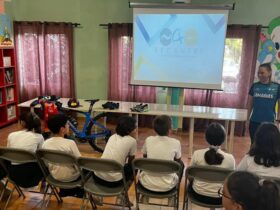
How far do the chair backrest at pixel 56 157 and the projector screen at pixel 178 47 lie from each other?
3007mm

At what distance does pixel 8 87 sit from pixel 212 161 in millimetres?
4815

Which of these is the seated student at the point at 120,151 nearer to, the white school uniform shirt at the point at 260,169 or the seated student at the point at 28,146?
the seated student at the point at 28,146

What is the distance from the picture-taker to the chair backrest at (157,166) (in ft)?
7.07

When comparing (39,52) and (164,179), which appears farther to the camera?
(39,52)

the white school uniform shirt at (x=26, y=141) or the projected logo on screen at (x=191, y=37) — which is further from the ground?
the projected logo on screen at (x=191, y=37)

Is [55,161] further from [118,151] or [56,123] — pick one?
[118,151]

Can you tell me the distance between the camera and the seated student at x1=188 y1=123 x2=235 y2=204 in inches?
86.7

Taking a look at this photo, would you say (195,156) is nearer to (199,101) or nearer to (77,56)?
(199,101)

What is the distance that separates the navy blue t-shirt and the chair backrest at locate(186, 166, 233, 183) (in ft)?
5.81

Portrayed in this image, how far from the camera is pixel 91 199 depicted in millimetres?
2666

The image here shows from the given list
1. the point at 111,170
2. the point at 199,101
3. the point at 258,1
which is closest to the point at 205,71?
the point at 199,101

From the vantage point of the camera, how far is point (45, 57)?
19.0ft

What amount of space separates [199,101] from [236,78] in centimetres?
80

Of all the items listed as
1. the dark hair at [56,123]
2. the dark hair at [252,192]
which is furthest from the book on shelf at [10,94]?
the dark hair at [252,192]
